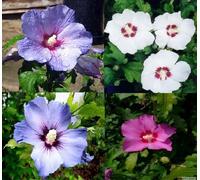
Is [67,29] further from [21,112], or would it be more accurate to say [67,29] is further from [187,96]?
[187,96]

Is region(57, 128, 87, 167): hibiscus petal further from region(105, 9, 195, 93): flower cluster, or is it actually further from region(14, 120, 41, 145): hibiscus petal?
region(105, 9, 195, 93): flower cluster

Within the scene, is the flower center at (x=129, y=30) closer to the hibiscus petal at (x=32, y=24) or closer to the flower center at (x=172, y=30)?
the flower center at (x=172, y=30)

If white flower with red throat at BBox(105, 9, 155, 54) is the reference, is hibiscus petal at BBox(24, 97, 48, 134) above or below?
below

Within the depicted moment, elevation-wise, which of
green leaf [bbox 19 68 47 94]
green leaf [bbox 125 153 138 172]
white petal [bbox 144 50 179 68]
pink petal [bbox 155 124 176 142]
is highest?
white petal [bbox 144 50 179 68]

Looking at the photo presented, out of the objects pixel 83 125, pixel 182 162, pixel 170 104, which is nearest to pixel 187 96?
pixel 170 104

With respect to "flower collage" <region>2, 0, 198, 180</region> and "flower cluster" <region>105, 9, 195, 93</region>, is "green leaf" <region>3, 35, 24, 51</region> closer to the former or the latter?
"flower collage" <region>2, 0, 198, 180</region>

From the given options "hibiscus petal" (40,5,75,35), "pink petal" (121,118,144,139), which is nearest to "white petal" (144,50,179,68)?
"pink petal" (121,118,144,139)
